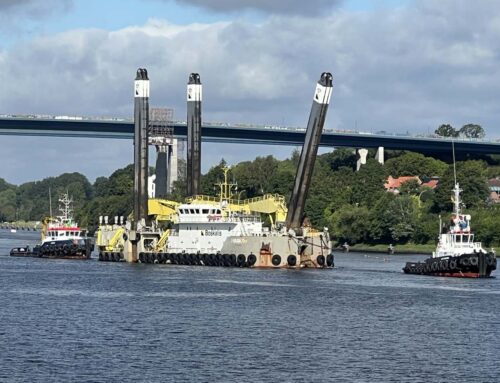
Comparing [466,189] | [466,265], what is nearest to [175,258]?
[466,265]

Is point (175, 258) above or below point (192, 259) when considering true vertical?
above

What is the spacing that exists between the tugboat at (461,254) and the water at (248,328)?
5.30 feet

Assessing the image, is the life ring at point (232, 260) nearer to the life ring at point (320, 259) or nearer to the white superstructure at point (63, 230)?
the life ring at point (320, 259)

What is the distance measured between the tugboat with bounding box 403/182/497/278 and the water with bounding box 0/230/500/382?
1.62 metres

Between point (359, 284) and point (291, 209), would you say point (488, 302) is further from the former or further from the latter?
point (291, 209)

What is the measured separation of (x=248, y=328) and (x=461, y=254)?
38.4 metres

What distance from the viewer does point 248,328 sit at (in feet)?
228

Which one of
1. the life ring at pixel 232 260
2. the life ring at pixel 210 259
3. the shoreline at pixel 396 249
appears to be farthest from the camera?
the shoreline at pixel 396 249

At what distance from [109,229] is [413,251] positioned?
54291mm

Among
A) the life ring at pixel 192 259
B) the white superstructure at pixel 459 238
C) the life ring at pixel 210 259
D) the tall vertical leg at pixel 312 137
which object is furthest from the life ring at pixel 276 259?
the white superstructure at pixel 459 238

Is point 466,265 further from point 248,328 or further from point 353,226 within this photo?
point 353,226

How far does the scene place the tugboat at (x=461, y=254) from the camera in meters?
104

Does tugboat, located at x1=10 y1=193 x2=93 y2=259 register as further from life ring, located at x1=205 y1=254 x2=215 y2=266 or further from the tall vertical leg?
the tall vertical leg

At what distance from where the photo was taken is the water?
182 feet
